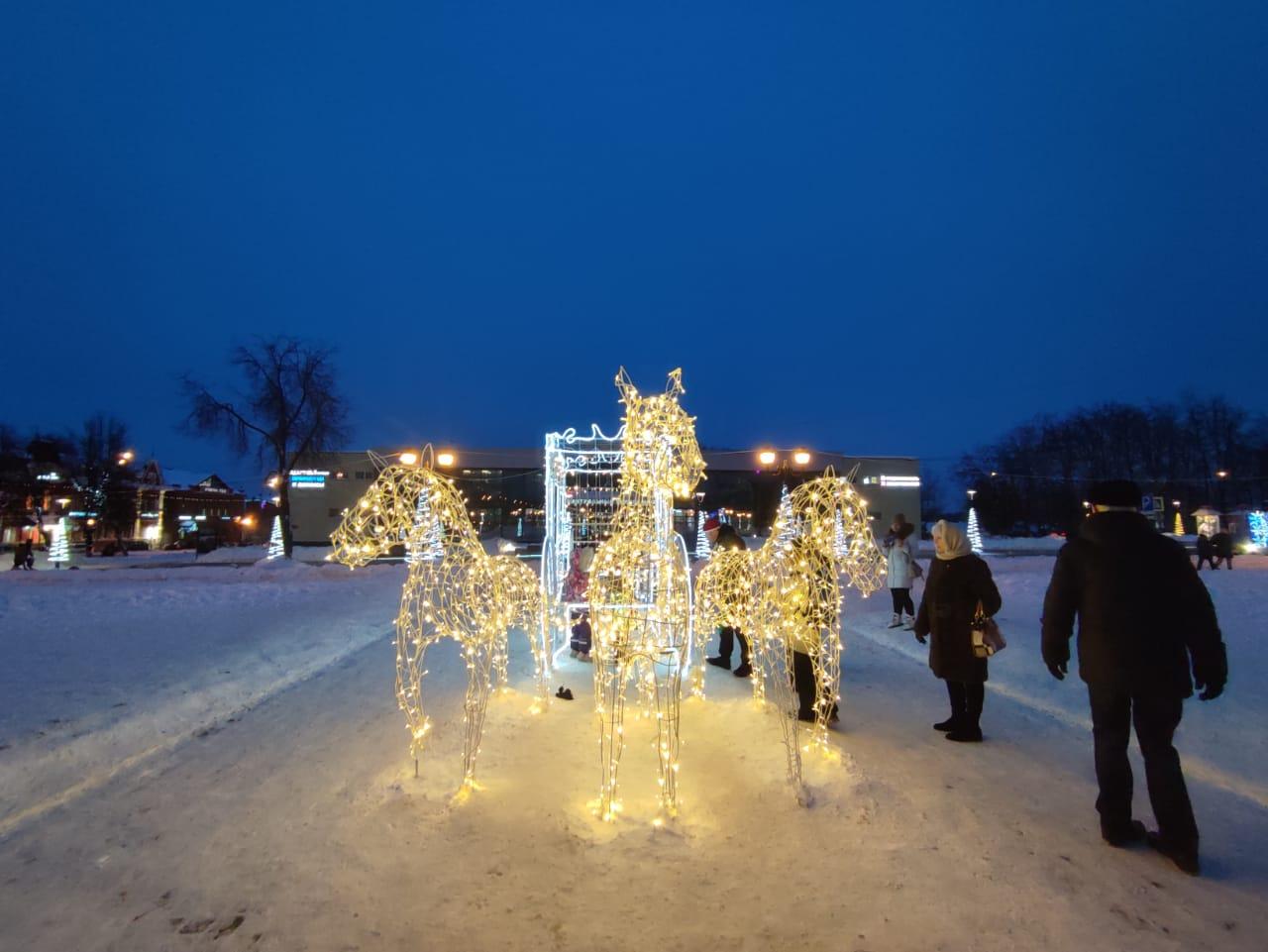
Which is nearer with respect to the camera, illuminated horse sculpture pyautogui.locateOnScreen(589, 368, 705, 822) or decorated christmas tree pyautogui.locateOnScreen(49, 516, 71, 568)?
illuminated horse sculpture pyautogui.locateOnScreen(589, 368, 705, 822)

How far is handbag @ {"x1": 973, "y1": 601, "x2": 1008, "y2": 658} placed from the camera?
16.4ft

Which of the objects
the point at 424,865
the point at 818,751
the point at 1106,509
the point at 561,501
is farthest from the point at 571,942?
the point at 561,501

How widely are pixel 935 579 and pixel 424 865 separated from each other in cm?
398

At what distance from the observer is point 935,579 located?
527 centimetres

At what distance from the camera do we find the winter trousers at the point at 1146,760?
3115 millimetres

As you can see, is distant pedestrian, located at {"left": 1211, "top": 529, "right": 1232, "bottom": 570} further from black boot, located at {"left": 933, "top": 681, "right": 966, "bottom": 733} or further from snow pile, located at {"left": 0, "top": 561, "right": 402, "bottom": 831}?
snow pile, located at {"left": 0, "top": 561, "right": 402, "bottom": 831}

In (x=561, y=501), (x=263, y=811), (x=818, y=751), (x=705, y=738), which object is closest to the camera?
(x=263, y=811)

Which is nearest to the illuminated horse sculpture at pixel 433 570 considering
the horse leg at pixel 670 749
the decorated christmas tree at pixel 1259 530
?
the horse leg at pixel 670 749

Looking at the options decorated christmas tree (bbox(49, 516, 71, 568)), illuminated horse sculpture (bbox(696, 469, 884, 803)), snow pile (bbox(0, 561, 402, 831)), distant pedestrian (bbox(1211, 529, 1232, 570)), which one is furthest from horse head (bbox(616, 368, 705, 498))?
decorated christmas tree (bbox(49, 516, 71, 568))

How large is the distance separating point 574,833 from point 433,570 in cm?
192

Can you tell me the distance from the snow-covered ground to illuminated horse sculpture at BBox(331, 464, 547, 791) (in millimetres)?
447

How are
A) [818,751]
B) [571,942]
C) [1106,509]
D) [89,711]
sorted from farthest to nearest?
[89,711] < [818,751] < [1106,509] < [571,942]

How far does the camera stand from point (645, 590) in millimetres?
5766

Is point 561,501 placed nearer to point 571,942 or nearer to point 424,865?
point 424,865
